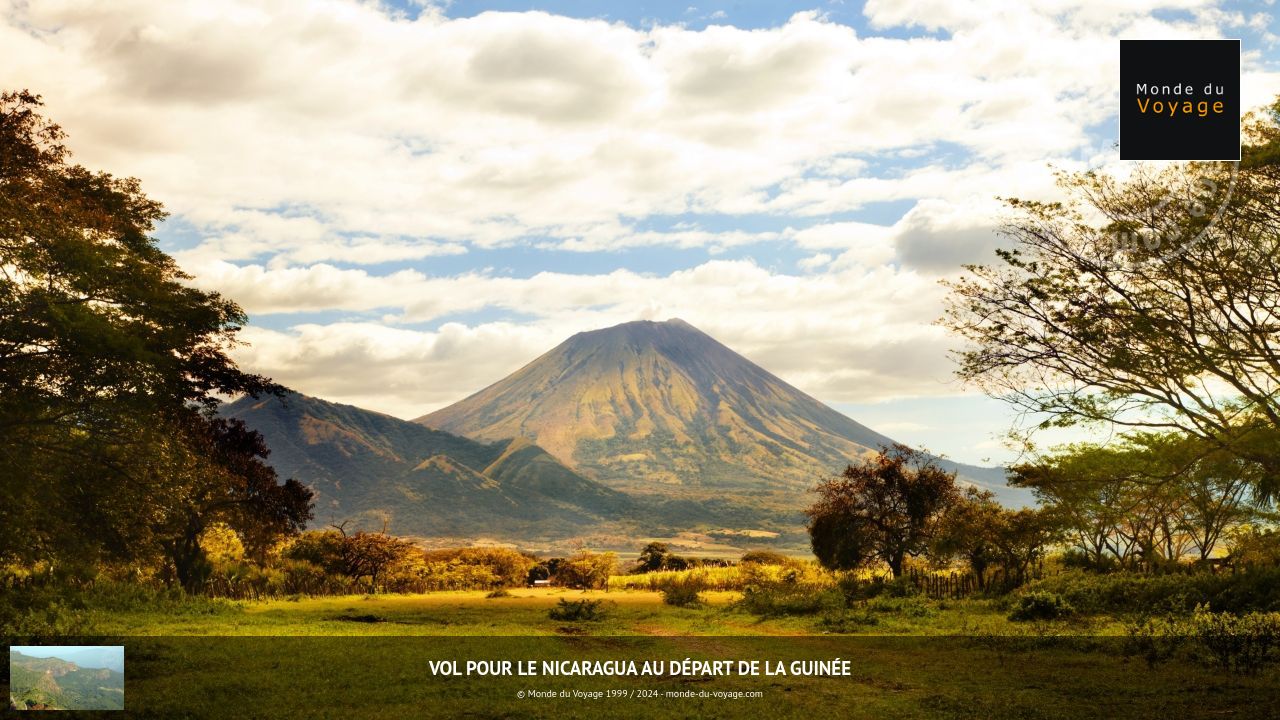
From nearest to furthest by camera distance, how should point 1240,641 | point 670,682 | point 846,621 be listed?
point 1240,641, point 670,682, point 846,621

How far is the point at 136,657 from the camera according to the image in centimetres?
1324

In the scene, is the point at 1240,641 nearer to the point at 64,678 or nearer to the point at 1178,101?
the point at 1178,101

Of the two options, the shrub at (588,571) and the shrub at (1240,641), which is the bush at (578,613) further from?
the shrub at (588,571)

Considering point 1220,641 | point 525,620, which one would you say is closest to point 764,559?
point 525,620

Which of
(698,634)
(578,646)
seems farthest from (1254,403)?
(578,646)

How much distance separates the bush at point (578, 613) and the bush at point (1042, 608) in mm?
10616

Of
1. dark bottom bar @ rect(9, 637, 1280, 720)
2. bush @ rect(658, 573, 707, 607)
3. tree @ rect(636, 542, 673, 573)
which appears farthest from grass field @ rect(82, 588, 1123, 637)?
tree @ rect(636, 542, 673, 573)

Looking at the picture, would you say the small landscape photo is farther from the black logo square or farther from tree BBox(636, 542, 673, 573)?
tree BBox(636, 542, 673, 573)

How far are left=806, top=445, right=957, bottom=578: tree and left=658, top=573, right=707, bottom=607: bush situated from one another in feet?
17.0

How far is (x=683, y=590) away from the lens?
30.8 m

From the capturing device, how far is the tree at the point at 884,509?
101 ft

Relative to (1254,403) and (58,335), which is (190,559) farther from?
(1254,403)

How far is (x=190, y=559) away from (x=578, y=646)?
16339 mm

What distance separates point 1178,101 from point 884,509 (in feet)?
59.8
